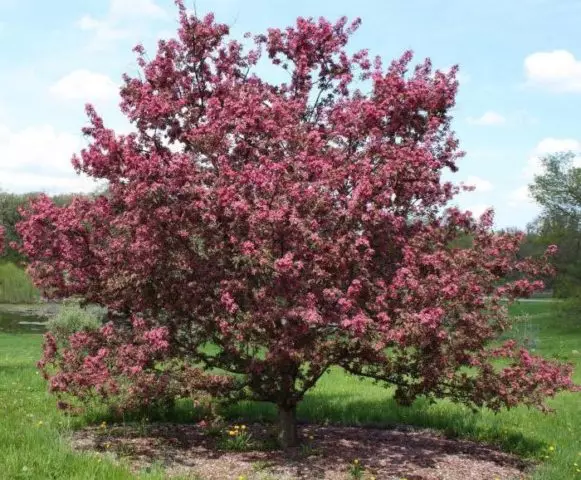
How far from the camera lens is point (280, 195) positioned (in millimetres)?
6324

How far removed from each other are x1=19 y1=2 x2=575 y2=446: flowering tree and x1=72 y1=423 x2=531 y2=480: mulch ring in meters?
0.65

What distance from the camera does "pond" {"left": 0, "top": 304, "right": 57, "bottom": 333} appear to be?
35.4 metres

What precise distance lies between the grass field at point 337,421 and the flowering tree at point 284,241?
2.69 feet

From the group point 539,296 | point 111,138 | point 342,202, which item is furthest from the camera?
Answer: point 539,296

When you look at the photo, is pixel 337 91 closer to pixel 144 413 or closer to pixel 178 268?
pixel 178 268

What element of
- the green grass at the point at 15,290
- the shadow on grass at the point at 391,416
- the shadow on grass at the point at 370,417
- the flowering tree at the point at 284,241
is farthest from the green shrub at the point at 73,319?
the green grass at the point at 15,290

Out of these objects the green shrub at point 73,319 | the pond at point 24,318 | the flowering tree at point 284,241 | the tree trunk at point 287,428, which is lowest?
the pond at point 24,318

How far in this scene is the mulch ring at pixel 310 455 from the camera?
678cm

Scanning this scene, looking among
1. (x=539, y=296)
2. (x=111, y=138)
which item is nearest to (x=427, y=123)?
(x=111, y=138)

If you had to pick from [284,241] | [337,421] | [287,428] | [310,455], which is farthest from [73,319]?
[284,241]

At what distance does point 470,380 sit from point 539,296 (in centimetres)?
6979

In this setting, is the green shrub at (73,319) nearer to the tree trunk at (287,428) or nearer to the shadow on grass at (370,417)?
the shadow on grass at (370,417)

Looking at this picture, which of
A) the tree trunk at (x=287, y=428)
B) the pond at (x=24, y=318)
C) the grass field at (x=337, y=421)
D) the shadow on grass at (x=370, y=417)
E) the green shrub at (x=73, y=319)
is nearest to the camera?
the grass field at (x=337, y=421)

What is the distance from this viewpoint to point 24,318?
4175cm
